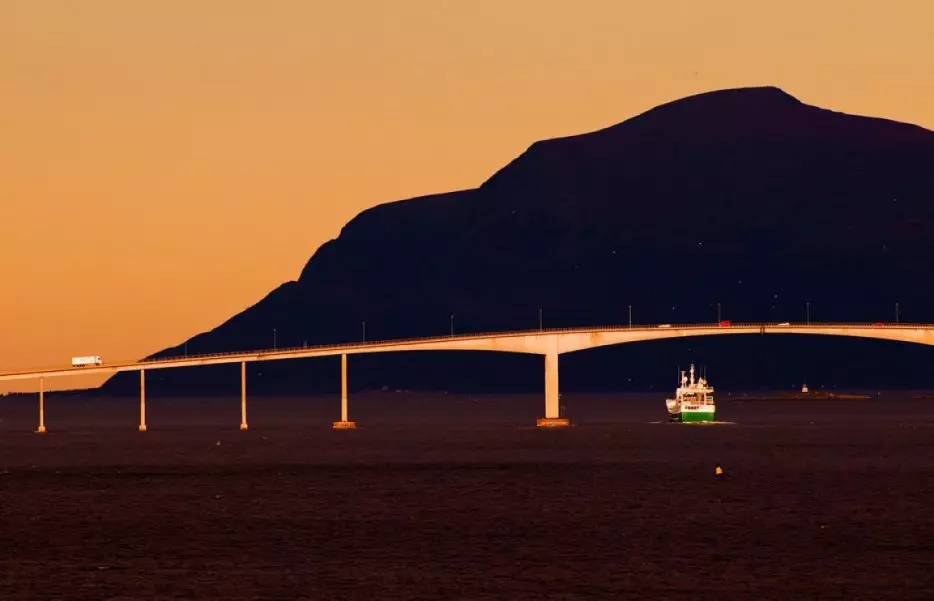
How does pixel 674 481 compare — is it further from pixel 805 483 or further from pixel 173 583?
pixel 173 583

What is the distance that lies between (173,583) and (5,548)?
16547mm

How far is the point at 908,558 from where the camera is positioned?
231 ft

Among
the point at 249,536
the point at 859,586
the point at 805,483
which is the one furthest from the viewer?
the point at 805,483

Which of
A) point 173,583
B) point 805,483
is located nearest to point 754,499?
point 805,483

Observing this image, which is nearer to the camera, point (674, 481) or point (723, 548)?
point (723, 548)

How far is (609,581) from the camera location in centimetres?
6359

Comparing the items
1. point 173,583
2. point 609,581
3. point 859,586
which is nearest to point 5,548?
point 173,583

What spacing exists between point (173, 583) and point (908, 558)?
27.5 metres

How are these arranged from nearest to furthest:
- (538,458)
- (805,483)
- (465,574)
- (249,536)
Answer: (465,574)
(249,536)
(805,483)
(538,458)

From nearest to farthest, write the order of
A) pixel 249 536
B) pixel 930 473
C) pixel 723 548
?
pixel 723 548 → pixel 249 536 → pixel 930 473

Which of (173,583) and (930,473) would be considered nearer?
(173,583)

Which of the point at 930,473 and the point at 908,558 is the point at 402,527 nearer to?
the point at 908,558

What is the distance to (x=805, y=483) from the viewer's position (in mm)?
122188

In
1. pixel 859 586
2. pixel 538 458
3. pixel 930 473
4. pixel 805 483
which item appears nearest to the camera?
pixel 859 586
